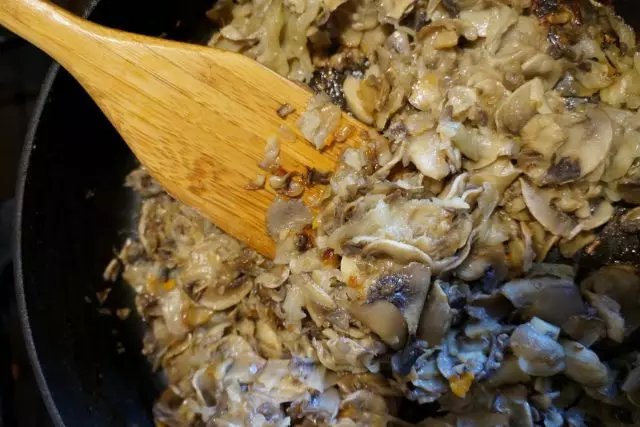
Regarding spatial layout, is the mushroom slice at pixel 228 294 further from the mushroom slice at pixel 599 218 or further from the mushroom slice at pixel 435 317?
the mushroom slice at pixel 599 218

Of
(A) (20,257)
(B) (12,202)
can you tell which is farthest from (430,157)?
(B) (12,202)

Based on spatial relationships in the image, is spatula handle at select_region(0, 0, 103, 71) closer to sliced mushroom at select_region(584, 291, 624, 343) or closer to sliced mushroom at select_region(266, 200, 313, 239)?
sliced mushroom at select_region(266, 200, 313, 239)

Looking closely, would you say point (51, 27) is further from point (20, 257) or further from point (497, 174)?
point (497, 174)

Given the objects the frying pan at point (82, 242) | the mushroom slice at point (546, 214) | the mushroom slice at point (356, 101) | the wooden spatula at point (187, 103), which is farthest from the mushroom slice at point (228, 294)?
the mushroom slice at point (546, 214)

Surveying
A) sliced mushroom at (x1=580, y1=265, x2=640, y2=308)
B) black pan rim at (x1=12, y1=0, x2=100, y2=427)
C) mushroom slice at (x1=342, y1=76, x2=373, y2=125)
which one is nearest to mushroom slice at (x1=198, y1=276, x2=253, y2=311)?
black pan rim at (x1=12, y1=0, x2=100, y2=427)

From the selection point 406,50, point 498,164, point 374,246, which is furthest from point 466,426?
point 406,50
